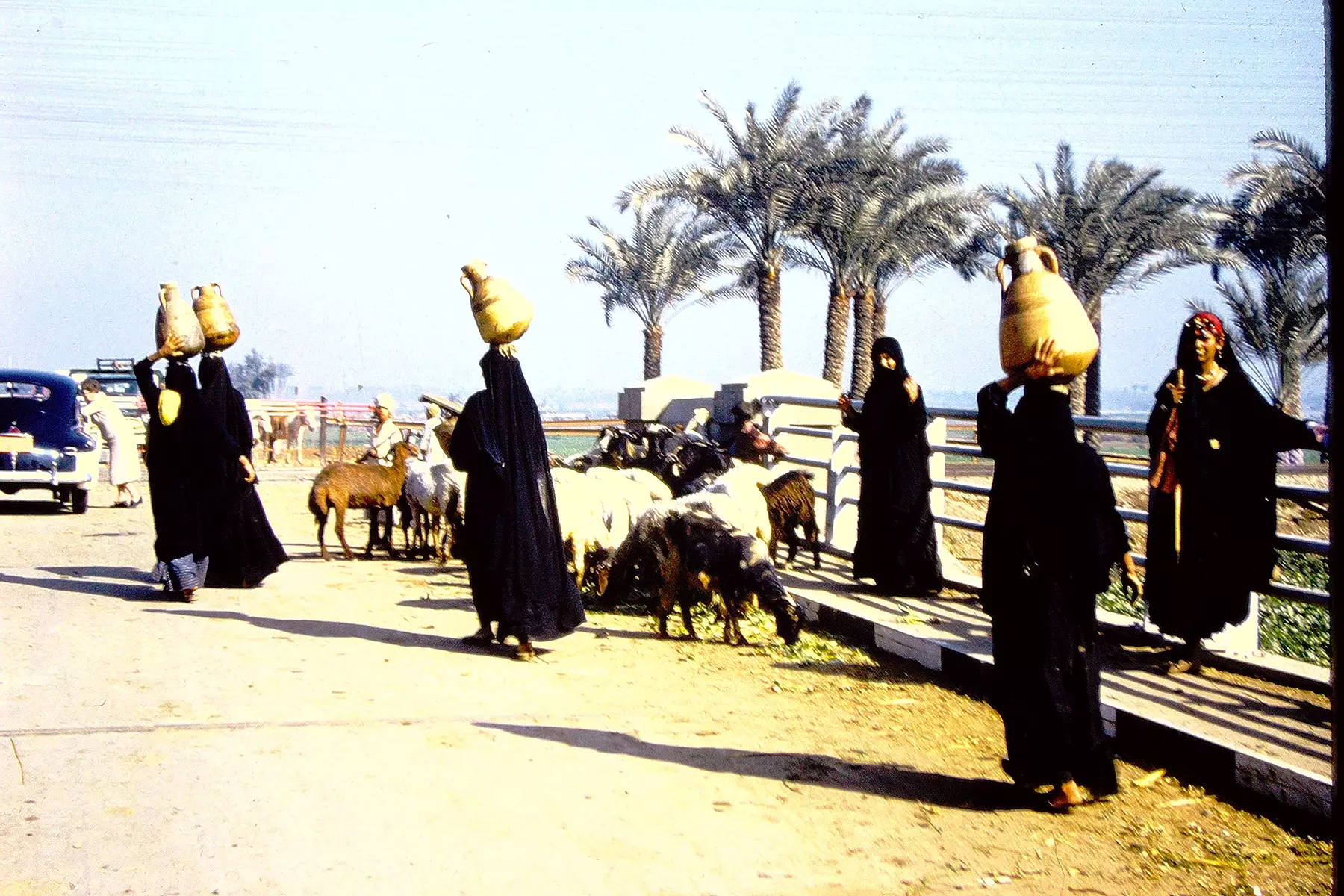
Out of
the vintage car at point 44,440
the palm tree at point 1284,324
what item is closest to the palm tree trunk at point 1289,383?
the palm tree at point 1284,324

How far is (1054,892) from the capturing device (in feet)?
14.3

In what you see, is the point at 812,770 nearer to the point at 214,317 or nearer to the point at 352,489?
the point at 214,317

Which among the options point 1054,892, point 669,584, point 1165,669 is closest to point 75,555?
point 669,584

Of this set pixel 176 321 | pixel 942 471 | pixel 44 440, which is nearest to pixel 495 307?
pixel 176 321

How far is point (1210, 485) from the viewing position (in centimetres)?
679

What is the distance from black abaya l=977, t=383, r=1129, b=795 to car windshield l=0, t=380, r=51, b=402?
57.6 ft

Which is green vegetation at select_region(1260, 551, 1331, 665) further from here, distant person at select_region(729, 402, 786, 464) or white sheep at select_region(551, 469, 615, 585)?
white sheep at select_region(551, 469, 615, 585)

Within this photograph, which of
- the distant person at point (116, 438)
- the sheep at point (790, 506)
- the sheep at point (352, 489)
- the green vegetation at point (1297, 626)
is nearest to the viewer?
the green vegetation at point (1297, 626)

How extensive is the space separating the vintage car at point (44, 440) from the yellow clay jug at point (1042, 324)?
1664 centimetres

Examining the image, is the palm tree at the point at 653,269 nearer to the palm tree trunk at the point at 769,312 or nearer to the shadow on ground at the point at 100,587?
the palm tree trunk at the point at 769,312

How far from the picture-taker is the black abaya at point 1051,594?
Result: 5.19 m

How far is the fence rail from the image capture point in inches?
264

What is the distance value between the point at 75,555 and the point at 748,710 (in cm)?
930

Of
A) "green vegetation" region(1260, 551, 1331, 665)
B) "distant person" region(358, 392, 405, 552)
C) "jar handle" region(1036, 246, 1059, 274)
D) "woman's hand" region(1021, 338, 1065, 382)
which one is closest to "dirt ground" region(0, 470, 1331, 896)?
"woman's hand" region(1021, 338, 1065, 382)
